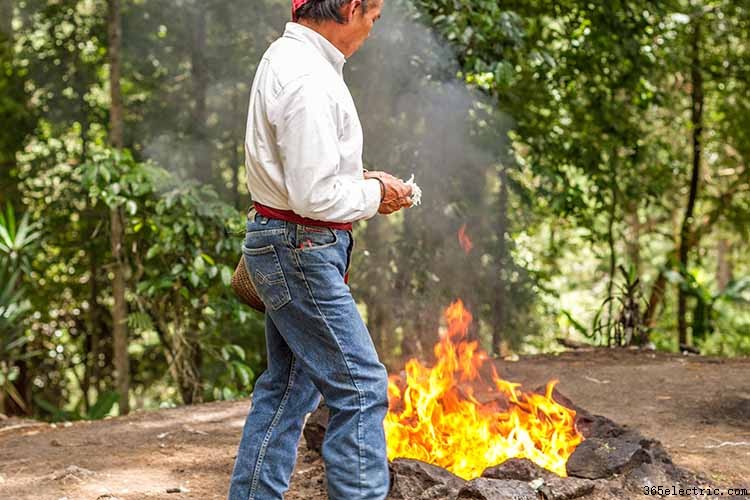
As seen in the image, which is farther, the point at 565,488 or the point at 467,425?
the point at 467,425

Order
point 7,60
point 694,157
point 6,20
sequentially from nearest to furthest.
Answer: point 6,20
point 7,60
point 694,157

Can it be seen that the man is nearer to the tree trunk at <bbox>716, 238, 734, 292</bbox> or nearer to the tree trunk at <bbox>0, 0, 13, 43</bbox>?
the tree trunk at <bbox>0, 0, 13, 43</bbox>

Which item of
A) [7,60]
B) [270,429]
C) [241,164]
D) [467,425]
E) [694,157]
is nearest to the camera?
[270,429]

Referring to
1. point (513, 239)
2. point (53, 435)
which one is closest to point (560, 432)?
point (53, 435)

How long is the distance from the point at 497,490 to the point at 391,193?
122cm

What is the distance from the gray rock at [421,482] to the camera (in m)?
3.31

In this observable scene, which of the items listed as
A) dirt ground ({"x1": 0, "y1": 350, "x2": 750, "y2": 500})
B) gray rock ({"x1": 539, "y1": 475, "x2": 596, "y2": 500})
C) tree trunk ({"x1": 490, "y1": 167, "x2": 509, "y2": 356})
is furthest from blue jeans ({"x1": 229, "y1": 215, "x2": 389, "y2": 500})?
tree trunk ({"x1": 490, "y1": 167, "x2": 509, "y2": 356})

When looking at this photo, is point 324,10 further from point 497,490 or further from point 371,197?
point 497,490

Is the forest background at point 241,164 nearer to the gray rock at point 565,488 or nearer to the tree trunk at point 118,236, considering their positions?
the tree trunk at point 118,236

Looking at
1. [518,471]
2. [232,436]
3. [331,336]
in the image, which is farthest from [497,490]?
[232,436]

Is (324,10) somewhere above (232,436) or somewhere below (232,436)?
above

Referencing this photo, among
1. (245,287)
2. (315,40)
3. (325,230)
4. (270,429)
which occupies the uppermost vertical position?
(315,40)

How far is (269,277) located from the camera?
274 centimetres

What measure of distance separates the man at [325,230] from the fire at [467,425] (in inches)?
46.2
